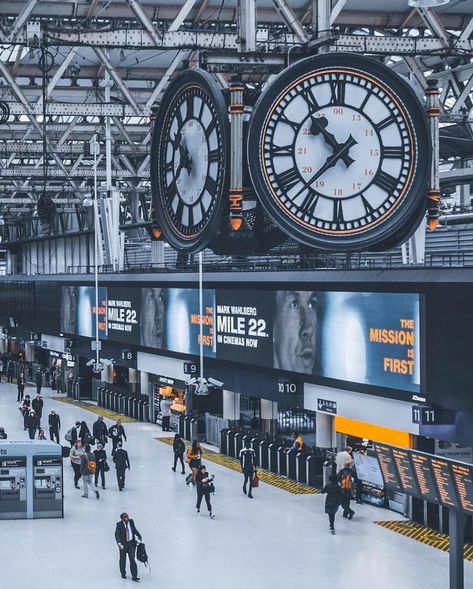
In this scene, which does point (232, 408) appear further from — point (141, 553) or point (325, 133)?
point (325, 133)

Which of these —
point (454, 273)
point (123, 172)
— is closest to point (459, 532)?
point (454, 273)

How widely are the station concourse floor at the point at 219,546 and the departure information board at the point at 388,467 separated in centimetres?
254

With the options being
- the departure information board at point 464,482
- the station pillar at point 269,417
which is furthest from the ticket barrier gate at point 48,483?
the departure information board at point 464,482

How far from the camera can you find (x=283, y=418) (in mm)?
33531

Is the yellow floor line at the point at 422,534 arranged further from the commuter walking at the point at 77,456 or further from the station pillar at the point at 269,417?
the station pillar at the point at 269,417

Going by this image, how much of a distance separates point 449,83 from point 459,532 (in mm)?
15781

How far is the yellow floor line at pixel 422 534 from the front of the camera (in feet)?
63.2

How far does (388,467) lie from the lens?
14828 millimetres

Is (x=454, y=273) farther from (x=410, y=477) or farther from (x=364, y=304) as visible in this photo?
(x=410, y=477)

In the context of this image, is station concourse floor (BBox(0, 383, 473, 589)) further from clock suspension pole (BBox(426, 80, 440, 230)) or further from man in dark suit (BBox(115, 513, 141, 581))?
clock suspension pole (BBox(426, 80, 440, 230))

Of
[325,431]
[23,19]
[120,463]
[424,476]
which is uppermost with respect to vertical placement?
Result: [23,19]

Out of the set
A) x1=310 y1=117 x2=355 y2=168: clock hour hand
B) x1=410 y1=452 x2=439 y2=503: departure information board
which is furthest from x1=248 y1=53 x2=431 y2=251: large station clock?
x1=410 y1=452 x2=439 y2=503: departure information board

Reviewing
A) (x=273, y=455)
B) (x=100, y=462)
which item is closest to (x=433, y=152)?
(x=100, y=462)

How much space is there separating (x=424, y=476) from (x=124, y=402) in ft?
86.6
